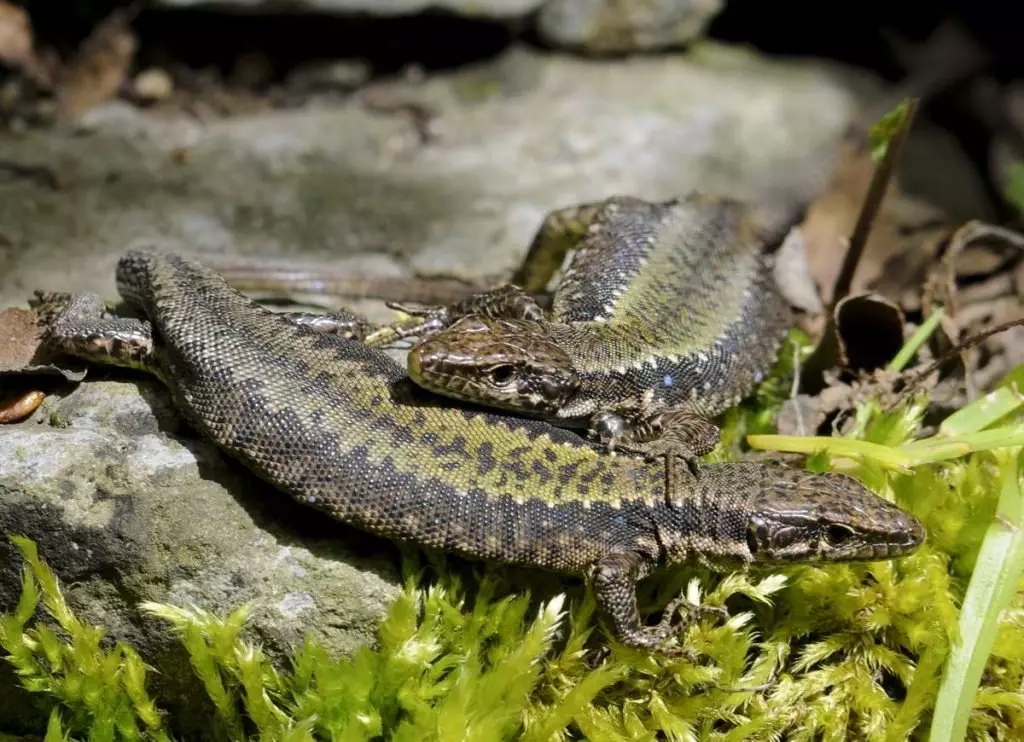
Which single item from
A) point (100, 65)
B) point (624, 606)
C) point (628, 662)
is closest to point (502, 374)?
point (624, 606)

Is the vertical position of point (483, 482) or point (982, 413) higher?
point (982, 413)

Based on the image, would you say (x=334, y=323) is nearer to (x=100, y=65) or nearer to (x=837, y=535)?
(x=837, y=535)

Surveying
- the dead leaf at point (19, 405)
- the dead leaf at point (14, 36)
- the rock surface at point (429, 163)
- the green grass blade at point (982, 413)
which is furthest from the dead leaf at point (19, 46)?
the green grass blade at point (982, 413)

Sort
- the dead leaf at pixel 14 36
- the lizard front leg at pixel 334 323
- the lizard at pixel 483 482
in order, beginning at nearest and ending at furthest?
the lizard at pixel 483 482 < the lizard front leg at pixel 334 323 < the dead leaf at pixel 14 36

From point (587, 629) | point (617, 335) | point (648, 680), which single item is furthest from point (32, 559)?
point (617, 335)

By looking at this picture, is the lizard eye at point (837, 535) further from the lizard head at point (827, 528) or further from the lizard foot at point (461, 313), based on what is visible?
the lizard foot at point (461, 313)

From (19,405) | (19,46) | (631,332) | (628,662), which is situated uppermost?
(19,46)

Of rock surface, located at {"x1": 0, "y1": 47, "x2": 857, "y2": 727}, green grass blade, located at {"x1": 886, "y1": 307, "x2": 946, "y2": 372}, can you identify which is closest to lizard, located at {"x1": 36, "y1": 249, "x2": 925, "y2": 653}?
rock surface, located at {"x1": 0, "y1": 47, "x2": 857, "y2": 727}

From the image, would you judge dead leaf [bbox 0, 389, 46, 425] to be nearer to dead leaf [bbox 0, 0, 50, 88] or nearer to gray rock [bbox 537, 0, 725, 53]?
dead leaf [bbox 0, 0, 50, 88]
